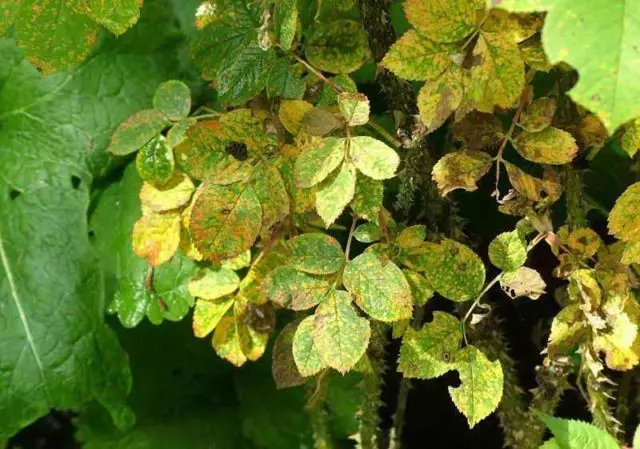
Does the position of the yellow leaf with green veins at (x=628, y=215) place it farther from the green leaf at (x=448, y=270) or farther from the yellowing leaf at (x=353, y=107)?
the yellowing leaf at (x=353, y=107)

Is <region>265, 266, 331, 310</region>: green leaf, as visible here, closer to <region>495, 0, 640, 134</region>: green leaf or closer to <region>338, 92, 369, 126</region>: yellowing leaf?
<region>338, 92, 369, 126</region>: yellowing leaf

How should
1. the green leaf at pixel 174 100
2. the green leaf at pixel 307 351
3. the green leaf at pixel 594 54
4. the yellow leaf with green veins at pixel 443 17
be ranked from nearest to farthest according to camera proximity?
the green leaf at pixel 594 54 < the yellow leaf with green veins at pixel 443 17 < the green leaf at pixel 307 351 < the green leaf at pixel 174 100

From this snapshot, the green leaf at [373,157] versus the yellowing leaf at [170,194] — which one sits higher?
the green leaf at [373,157]

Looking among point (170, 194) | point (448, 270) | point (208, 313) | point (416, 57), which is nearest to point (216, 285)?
point (208, 313)

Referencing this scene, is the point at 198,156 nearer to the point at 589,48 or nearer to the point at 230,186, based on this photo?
the point at 230,186

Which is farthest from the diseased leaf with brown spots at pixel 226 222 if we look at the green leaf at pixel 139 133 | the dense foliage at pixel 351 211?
the green leaf at pixel 139 133

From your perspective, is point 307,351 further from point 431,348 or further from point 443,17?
point 443,17
